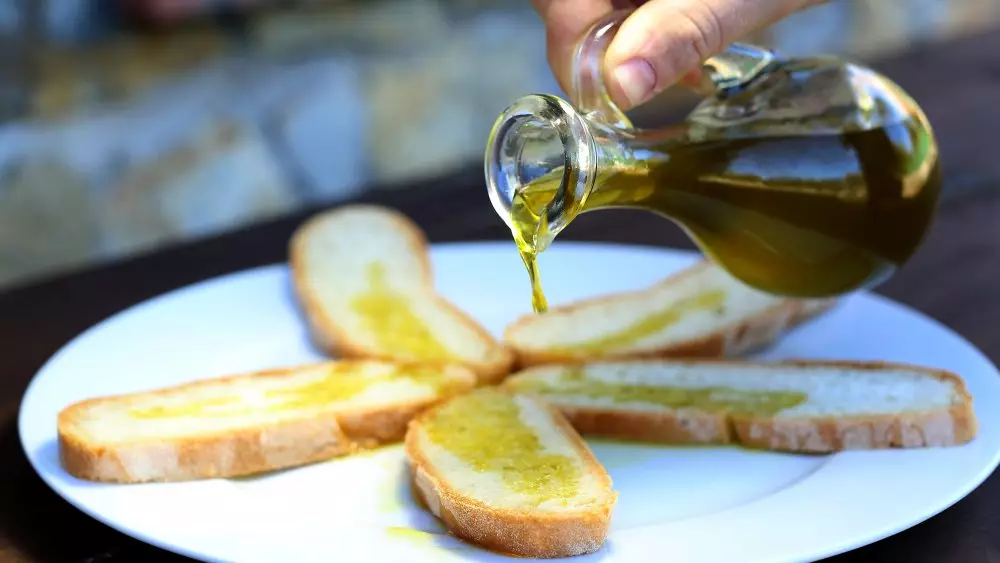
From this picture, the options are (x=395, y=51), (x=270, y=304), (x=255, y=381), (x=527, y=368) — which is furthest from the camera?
(x=395, y=51)

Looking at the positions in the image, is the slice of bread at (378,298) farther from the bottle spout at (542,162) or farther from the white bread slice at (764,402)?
the bottle spout at (542,162)

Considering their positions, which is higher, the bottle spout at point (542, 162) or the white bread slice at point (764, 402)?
the bottle spout at point (542, 162)

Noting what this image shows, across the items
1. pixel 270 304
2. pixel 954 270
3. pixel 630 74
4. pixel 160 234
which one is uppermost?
pixel 630 74

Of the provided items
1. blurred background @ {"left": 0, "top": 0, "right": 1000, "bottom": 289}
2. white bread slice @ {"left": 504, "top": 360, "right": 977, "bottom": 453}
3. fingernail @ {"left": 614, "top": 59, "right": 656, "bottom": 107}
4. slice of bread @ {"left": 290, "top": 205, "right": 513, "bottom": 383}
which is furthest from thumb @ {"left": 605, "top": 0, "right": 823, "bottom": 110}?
blurred background @ {"left": 0, "top": 0, "right": 1000, "bottom": 289}

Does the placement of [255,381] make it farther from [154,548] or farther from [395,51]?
[395,51]

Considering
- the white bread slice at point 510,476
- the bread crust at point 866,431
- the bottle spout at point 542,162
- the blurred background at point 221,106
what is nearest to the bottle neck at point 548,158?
the bottle spout at point 542,162

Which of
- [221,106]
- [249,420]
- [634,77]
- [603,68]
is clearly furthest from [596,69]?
[221,106]

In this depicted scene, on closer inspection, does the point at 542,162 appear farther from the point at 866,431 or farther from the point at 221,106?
the point at 221,106

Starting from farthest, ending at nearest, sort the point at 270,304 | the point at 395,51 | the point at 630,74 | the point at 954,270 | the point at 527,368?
the point at 395,51 → the point at 954,270 → the point at 270,304 → the point at 527,368 → the point at 630,74

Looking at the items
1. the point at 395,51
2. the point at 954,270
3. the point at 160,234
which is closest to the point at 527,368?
the point at 954,270
